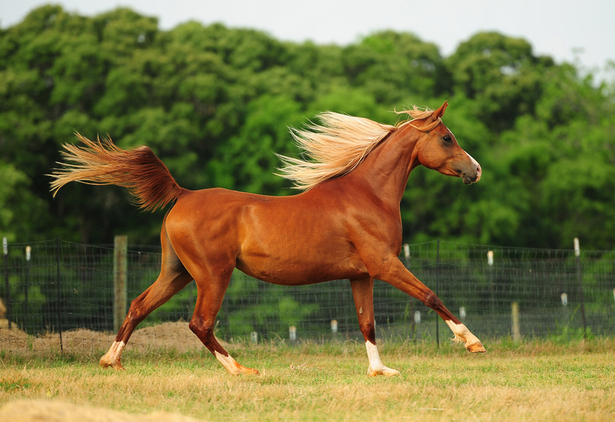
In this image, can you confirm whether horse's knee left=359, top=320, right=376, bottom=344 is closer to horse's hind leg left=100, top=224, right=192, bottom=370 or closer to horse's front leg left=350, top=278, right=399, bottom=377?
horse's front leg left=350, top=278, right=399, bottom=377

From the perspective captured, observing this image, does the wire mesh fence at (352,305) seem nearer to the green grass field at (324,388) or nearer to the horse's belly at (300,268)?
the green grass field at (324,388)

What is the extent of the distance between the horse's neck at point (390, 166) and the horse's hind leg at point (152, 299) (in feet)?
6.55

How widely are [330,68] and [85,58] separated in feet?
45.1

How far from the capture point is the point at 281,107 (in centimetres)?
2856

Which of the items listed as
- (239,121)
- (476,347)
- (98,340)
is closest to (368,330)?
(476,347)

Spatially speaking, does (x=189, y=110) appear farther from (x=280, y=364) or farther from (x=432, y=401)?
(x=432, y=401)

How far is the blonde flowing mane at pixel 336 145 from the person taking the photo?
659cm

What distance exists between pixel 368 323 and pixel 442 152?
1.88 metres

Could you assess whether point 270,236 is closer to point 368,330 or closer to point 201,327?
point 201,327

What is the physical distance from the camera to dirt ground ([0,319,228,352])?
7.91 m

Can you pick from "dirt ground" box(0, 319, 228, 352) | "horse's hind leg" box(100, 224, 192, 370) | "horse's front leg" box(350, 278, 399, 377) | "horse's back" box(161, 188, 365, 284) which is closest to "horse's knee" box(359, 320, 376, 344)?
"horse's front leg" box(350, 278, 399, 377)

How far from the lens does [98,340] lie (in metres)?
8.34

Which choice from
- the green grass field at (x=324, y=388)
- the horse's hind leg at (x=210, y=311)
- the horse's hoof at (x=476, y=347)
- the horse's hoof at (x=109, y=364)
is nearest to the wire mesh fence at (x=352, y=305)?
the green grass field at (x=324, y=388)

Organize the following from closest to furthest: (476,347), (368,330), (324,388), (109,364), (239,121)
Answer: (324,388)
(476,347)
(368,330)
(109,364)
(239,121)
